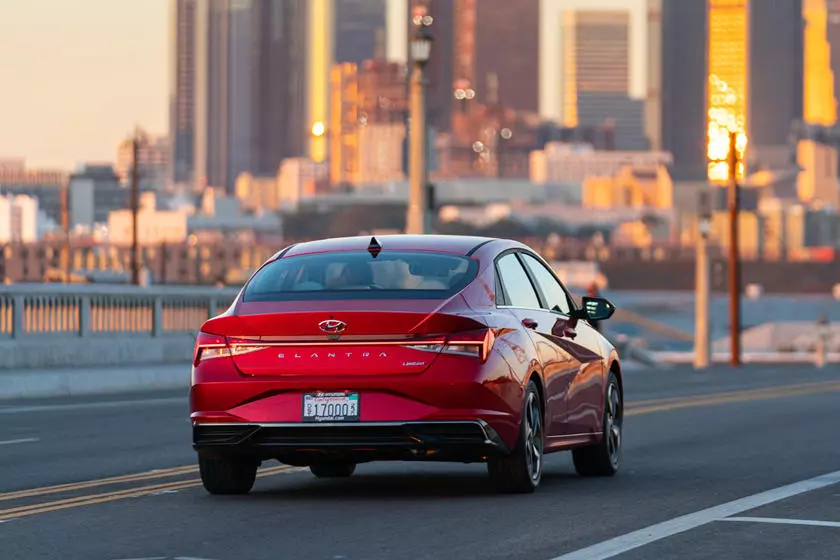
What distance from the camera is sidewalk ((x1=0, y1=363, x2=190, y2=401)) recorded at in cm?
2678

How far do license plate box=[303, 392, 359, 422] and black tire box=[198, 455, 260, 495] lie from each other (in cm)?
78

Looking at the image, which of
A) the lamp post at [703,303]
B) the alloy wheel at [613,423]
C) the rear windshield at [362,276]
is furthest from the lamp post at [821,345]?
the rear windshield at [362,276]

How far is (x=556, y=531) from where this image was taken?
420 inches

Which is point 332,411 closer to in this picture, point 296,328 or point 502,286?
point 296,328

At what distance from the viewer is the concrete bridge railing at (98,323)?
28578mm

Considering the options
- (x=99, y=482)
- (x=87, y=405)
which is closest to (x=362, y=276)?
(x=99, y=482)

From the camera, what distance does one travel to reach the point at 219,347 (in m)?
11.9

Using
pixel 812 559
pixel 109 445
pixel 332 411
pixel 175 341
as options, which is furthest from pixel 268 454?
pixel 175 341

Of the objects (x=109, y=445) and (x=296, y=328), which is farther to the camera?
(x=109, y=445)

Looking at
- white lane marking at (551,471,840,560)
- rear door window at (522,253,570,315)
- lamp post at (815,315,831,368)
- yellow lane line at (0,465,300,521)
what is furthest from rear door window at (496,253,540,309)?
lamp post at (815,315,831,368)

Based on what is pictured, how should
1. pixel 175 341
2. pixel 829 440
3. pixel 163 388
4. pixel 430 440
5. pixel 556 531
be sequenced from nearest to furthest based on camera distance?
1. pixel 556 531
2. pixel 430 440
3. pixel 829 440
4. pixel 163 388
5. pixel 175 341

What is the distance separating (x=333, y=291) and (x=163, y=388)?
18.6 m

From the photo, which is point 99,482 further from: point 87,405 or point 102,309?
point 102,309

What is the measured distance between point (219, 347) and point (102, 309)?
19594mm
